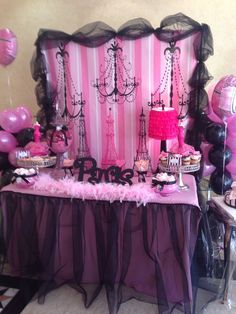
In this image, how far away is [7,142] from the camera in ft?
7.73

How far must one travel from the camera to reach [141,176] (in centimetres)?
209

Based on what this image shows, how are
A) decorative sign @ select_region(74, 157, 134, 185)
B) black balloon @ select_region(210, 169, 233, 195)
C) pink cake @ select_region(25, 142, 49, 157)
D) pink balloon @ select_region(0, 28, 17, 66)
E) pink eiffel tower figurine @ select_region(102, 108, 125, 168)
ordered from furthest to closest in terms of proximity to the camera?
pink eiffel tower figurine @ select_region(102, 108, 125, 168)
pink balloon @ select_region(0, 28, 17, 66)
black balloon @ select_region(210, 169, 233, 195)
pink cake @ select_region(25, 142, 49, 157)
decorative sign @ select_region(74, 157, 134, 185)

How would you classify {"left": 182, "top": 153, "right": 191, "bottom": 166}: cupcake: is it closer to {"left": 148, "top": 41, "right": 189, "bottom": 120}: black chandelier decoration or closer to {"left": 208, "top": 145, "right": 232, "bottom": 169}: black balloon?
{"left": 208, "top": 145, "right": 232, "bottom": 169}: black balloon

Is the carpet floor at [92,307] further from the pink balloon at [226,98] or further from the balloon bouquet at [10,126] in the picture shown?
the pink balloon at [226,98]

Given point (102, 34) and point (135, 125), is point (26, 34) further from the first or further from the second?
point (135, 125)

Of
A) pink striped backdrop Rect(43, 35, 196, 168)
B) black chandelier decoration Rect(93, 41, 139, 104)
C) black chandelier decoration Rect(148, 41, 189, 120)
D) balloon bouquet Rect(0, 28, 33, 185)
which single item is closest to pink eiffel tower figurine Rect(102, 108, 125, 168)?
pink striped backdrop Rect(43, 35, 196, 168)

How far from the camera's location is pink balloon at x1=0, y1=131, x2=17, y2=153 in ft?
7.66

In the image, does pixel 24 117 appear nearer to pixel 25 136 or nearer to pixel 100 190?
pixel 25 136

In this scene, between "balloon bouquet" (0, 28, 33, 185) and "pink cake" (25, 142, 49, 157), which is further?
"balloon bouquet" (0, 28, 33, 185)

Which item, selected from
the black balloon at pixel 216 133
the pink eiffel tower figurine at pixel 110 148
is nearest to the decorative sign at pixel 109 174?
the pink eiffel tower figurine at pixel 110 148

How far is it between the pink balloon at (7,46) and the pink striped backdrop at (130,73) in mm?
255

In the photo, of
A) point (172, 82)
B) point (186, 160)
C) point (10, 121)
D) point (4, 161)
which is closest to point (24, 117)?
point (10, 121)

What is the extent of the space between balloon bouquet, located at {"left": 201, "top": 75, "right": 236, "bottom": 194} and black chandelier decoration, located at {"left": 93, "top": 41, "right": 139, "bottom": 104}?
0.65 m

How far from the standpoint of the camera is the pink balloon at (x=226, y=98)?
6.60ft
